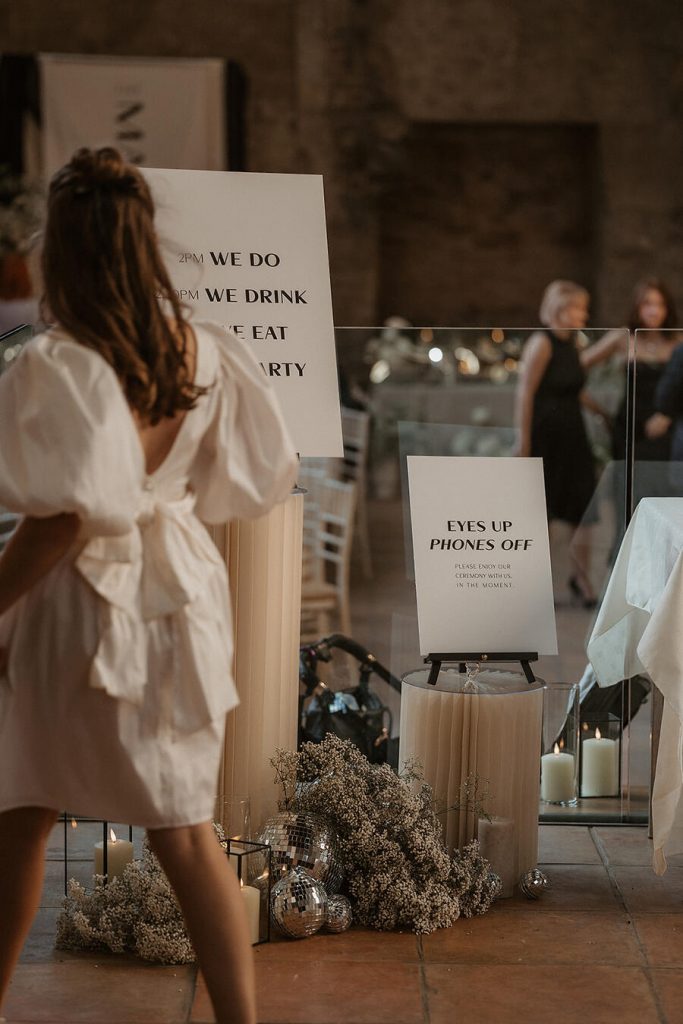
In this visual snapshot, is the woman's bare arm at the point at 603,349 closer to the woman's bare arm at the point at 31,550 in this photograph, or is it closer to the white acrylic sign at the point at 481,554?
the white acrylic sign at the point at 481,554

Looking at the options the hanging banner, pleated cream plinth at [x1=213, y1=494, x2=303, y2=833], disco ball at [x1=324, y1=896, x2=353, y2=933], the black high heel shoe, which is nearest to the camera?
disco ball at [x1=324, y1=896, x2=353, y2=933]

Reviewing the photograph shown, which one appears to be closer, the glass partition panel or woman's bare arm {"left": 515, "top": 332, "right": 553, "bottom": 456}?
the glass partition panel

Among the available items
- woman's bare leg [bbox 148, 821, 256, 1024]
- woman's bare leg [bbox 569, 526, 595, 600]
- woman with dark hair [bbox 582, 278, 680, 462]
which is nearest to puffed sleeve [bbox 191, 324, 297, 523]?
woman's bare leg [bbox 148, 821, 256, 1024]

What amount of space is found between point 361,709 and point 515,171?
32.2 feet

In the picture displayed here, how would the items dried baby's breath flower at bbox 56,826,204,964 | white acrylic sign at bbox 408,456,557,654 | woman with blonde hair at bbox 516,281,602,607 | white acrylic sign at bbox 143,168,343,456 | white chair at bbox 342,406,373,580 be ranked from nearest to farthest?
dried baby's breath flower at bbox 56,826,204,964
white acrylic sign at bbox 143,168,343,456
white acrylic sign at bbox 408,456,557,654
woman with blonde hair at bbox 516,281,602,607
white chair at bbox 342,406,373,580

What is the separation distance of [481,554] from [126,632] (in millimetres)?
1391

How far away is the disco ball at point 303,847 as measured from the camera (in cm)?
263

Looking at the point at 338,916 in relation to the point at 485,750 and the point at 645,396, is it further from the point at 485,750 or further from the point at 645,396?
the point at 645,396

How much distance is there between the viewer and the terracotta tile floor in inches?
89.7

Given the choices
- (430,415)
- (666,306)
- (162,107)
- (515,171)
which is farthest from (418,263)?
(666,306)

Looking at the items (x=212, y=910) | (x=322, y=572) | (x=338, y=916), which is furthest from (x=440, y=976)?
(x=322, y=572)

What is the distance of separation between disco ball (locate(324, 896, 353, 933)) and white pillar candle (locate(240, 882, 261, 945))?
0.51 feet

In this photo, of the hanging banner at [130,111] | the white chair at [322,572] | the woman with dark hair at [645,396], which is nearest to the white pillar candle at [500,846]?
the woman with dark hair at [645,396]

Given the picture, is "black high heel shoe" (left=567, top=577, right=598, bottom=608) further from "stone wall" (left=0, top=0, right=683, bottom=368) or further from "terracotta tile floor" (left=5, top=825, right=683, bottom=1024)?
"stone wall" (left=0, top=0, right=683, bottom=368)
